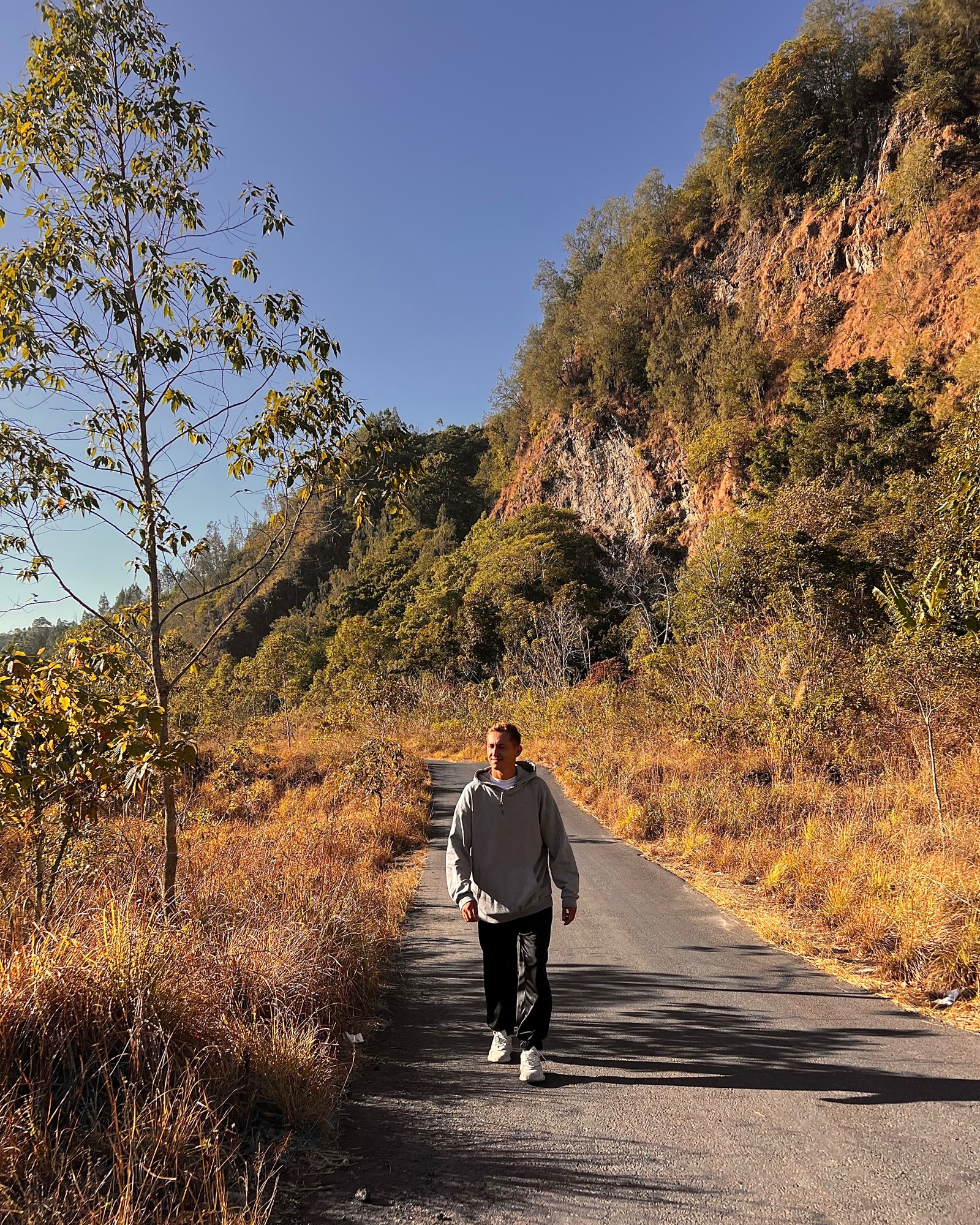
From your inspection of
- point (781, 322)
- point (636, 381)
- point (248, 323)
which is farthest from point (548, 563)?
point (248, 323)

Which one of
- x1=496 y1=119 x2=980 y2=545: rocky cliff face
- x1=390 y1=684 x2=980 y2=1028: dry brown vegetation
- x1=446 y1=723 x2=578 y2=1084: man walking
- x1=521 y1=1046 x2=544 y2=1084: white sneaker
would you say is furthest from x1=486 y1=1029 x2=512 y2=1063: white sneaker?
x1=496 y1=119 x2=980 y2=545: rocky cliff face

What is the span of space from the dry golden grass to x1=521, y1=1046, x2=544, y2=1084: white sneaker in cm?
89

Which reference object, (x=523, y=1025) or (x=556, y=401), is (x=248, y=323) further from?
(x=556, y=401)

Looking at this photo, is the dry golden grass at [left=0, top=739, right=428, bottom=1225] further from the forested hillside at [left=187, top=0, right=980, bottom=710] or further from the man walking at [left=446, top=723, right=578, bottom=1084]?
the forested hillside at [left=187, top=0, right=980, bottom=710]

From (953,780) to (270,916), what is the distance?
8.83 meters

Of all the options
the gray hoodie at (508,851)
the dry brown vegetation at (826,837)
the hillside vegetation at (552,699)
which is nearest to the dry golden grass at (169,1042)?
the hillside vegetation at (552,699)

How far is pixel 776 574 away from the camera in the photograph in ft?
55.8

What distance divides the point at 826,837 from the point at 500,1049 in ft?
17.1

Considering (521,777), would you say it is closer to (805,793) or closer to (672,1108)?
(672,1108)

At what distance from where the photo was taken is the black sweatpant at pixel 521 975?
3453 millimetres

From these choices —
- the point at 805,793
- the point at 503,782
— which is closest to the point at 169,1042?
the point at 503,782

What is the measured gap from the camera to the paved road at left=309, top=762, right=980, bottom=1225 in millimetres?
2461

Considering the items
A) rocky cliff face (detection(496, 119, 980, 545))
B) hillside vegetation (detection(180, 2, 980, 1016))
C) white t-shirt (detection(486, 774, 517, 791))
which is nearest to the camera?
white t-shirt (detection(486, 774, 517, 791))

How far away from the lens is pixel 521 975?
145 inches
